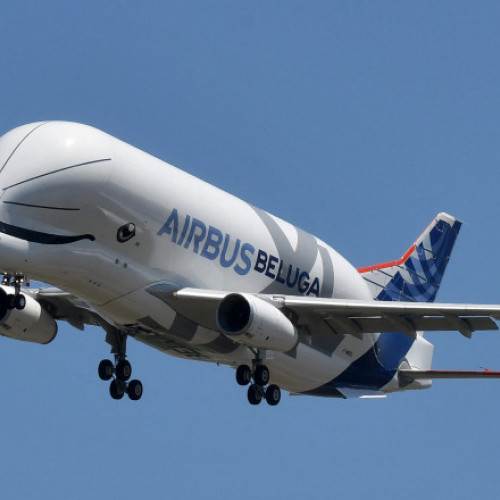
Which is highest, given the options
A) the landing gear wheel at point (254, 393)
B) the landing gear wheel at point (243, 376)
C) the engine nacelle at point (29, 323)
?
the engine nacelle at point (29, 323)

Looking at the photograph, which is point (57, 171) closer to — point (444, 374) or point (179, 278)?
point (179, 278)

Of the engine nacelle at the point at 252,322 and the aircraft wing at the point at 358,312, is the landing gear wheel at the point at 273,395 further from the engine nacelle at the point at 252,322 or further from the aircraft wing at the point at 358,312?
the engine nacelle at the point at 252,322

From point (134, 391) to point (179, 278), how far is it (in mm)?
4687

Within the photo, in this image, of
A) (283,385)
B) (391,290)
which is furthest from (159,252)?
(391,290)

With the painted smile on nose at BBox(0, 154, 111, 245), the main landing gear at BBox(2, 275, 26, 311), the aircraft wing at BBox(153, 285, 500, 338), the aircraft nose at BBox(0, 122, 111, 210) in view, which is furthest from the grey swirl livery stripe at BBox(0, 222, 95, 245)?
the aircraft wing at BBox(153, 285, 500, 338)

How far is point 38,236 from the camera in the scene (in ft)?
115

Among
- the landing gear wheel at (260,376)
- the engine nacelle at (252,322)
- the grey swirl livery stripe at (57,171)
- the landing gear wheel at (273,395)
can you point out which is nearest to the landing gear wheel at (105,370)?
the landing gear wheel at (260,376)

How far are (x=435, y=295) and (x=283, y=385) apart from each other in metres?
8.71

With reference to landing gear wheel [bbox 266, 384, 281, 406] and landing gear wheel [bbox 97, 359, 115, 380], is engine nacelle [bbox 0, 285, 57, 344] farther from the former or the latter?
landing gear wheel [bbox 266, 384, 281, 406]

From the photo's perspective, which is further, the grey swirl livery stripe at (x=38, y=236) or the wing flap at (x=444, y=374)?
the wing flap at (x=444, y=374)

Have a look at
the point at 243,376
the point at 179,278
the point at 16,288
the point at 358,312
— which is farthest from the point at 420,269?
the point at 16,288

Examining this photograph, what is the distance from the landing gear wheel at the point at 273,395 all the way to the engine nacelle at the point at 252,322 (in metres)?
2.44

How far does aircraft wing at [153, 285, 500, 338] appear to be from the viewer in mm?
37500

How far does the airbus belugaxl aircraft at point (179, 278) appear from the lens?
35219 mm
